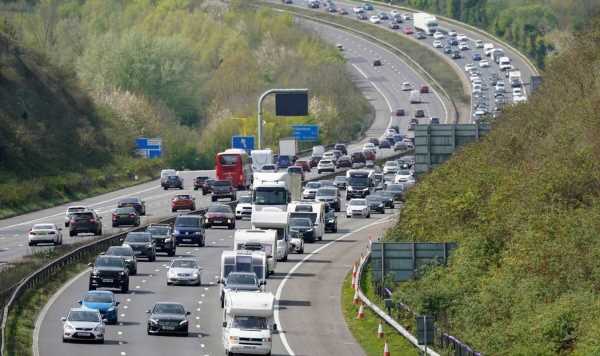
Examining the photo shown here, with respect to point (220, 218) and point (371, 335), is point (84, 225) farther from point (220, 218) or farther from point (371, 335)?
point (371, 335)

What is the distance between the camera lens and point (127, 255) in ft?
238

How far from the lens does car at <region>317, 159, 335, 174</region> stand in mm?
141500

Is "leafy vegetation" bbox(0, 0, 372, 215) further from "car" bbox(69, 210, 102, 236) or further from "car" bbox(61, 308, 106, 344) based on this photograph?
"car" bbox(61, 308, 106, 344)

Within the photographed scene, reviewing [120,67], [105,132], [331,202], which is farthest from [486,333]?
[120,67]

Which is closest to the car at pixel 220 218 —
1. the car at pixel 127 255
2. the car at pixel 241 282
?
the car at pixel 127 255

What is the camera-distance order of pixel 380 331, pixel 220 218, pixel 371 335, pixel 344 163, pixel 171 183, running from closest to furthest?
pixel 380 331, pixel 371 335, pixel 220 218, pixel 171 183, pixel 344 163

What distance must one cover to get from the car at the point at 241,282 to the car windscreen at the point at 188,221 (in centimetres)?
2523

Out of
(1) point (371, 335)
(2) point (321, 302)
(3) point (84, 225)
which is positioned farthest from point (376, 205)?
(1) point (371, 335)

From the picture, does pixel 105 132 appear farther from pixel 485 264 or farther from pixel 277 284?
pixel 485 264

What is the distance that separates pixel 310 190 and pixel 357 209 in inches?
377

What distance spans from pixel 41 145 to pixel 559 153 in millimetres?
82156

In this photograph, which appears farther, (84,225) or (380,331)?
(84,225)

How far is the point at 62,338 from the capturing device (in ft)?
178

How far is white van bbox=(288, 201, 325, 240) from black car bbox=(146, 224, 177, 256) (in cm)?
951
